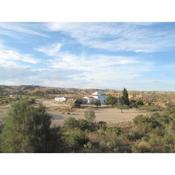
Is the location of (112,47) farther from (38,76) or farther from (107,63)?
(38,76)

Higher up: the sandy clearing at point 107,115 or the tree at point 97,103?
the tree at point 97,103

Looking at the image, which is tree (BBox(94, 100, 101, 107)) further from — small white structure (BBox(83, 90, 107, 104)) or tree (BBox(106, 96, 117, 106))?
tree (BBox(106, 96, 117, 106))

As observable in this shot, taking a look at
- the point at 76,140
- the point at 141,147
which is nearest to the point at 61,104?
the point at 76,140

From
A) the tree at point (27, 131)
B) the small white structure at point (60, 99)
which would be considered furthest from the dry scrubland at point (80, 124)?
the small white structure at point (60, 99)

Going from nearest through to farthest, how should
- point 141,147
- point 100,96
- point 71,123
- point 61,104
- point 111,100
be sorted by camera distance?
point 141,147, point 71,123, point 100,96, point 61,104, point 111,100

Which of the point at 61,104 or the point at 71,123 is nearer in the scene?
the point at 71,123

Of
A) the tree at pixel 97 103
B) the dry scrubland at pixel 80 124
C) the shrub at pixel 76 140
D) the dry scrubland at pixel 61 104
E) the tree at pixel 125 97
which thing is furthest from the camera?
the tree at pixel 97 103

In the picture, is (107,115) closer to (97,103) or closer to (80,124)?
(97,103)

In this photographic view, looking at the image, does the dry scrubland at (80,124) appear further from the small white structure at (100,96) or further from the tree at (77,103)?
the small white structure at (100,96)

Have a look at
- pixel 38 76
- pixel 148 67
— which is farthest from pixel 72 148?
pixel 148 67
